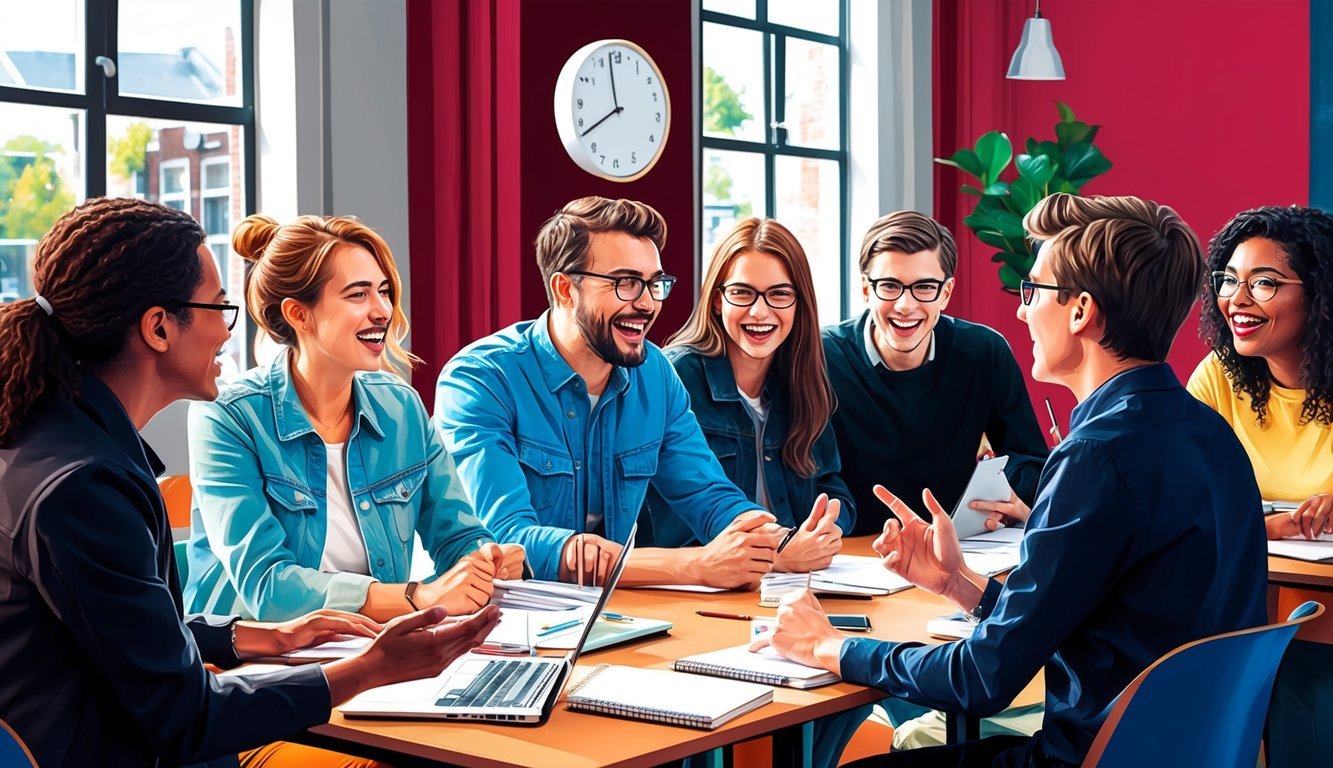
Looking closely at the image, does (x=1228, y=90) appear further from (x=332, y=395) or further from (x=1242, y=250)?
(x=332, y=395)

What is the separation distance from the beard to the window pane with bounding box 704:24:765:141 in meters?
3.59

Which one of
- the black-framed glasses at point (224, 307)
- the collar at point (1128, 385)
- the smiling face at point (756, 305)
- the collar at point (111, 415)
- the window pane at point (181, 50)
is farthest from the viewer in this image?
the window pane at point (181, 50)

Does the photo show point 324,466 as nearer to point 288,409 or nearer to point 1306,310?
point 288,409

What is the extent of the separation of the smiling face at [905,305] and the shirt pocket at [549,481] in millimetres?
993

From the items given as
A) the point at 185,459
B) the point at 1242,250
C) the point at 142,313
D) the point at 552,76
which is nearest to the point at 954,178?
the point at 552,76

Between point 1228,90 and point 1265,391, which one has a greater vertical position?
point 1228,90

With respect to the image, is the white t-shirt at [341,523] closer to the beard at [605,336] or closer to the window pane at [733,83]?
the beard at [605,336]

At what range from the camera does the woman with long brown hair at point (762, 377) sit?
3205 mm

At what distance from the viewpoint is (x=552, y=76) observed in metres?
5.00

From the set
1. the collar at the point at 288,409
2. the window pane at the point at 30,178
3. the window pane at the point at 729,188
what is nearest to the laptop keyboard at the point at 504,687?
the collar at the point at 288,409

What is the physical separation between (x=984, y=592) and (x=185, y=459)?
277cm

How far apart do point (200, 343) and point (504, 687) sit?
1.98 feet

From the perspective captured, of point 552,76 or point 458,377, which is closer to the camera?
point 458,377

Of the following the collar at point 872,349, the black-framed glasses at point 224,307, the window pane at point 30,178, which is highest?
the window pane at point 30,178
